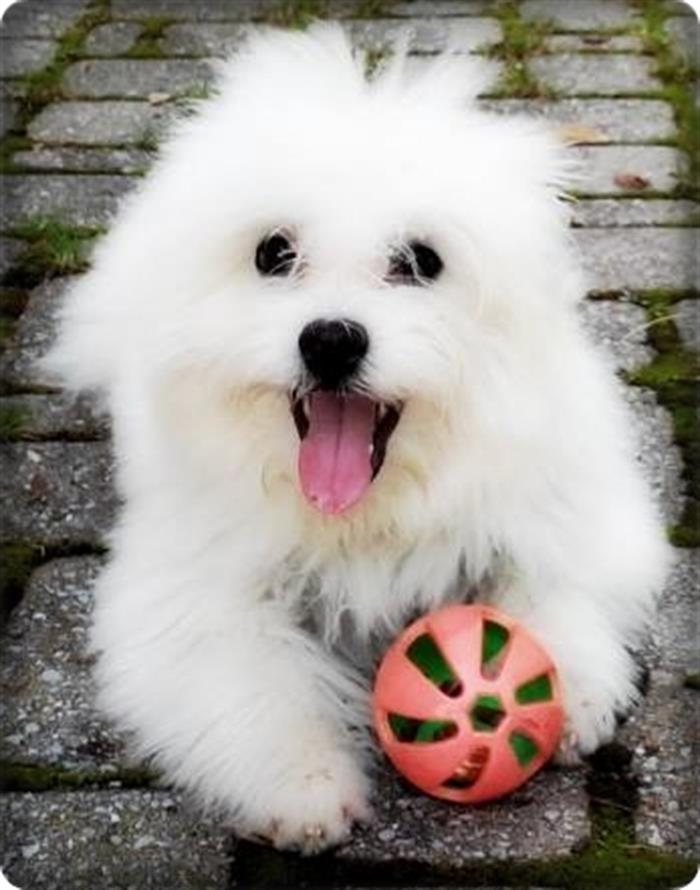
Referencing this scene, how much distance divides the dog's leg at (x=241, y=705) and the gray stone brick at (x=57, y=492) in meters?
0.48

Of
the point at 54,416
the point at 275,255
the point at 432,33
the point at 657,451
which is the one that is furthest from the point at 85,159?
the point at 275,255

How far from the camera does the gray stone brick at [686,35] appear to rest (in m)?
6.38

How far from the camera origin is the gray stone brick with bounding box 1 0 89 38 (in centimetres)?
689

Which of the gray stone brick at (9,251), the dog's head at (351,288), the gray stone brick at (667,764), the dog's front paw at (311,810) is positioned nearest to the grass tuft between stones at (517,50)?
the gray stone brick at (9,251)

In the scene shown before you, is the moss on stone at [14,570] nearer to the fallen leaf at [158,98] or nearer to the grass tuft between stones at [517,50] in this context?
the fallen leaf at [158,98]

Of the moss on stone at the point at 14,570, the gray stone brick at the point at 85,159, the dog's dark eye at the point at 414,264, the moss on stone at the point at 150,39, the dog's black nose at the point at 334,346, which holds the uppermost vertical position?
the dog's dark eye at the point at 414,264

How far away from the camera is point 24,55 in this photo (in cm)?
662

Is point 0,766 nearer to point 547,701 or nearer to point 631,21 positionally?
point 547,701

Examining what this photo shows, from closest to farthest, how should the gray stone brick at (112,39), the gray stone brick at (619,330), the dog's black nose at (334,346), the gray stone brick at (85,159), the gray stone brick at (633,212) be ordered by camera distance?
the dog's black nose at (334,346) → the gray stone brick at (619,330) → the gray stone brick at (633,212) → the gray stone brick at (85,159) → the gray stone brick at (112,39)

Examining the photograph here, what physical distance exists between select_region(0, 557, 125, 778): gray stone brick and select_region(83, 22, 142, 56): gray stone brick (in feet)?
10.5

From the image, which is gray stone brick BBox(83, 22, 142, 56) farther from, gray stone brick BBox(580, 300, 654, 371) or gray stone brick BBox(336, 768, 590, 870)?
gray stone brick BBox(336, 768, 590, 870)

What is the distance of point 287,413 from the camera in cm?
306

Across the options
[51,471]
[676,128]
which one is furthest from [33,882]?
[676,128]

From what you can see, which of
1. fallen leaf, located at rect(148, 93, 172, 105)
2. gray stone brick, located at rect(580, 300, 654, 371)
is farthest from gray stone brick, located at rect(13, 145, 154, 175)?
gray stone brick, located at rect(580, 300, 654, 371)
